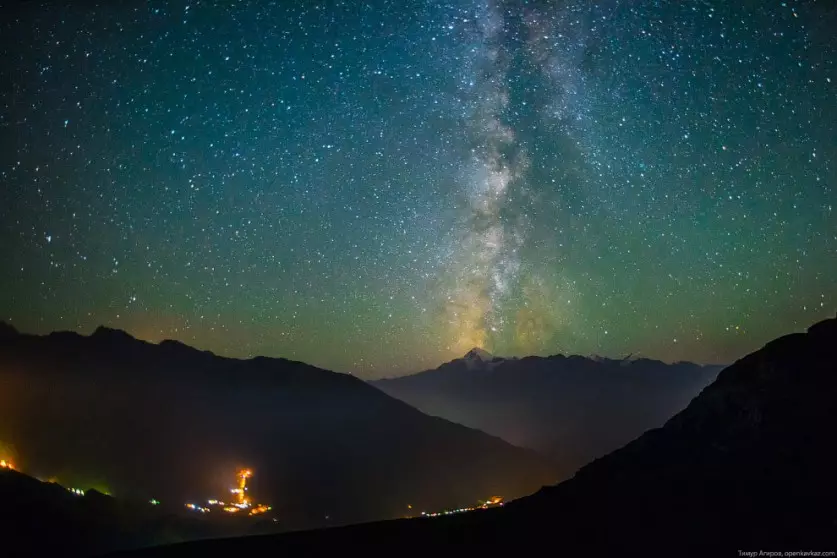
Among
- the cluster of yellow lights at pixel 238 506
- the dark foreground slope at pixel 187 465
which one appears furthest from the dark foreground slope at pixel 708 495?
the cluster of yellow lights at pixel 238 506

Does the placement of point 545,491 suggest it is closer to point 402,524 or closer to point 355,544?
point 402,524

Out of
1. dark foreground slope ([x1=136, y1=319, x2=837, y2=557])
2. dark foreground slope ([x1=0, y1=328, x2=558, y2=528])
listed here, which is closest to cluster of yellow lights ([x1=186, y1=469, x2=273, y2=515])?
dark foreground slope ([x1=0, y1=328, x2=558, y2=528])

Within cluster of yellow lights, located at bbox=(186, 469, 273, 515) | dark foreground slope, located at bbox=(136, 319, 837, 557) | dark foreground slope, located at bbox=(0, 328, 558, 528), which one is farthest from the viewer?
dark foreground slope, located at bbox=(0, 328, 558, 528)

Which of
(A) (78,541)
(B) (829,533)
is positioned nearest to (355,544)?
(B) (829,533)

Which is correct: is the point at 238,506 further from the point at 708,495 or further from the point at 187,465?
the point at 708,495

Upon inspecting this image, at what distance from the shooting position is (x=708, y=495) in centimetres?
2889

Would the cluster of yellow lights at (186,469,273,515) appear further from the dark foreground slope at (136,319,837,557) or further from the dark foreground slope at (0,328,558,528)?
the dark foreground slope at (136,319,837,557)

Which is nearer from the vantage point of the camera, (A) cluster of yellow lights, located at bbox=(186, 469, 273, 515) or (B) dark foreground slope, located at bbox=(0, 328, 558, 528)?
(A) cluster of yellow lights, located at bbox=(186, 469, 273, 515)

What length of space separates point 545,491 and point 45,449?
151 meters

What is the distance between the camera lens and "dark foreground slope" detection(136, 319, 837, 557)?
24.7 metres

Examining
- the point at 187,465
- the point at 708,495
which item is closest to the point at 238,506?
Result: the point at 187,465

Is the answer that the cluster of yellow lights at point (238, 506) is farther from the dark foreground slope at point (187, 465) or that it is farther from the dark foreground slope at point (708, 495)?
the dark foreground slope at point (708, 495)

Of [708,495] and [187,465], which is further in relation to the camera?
[187,465]

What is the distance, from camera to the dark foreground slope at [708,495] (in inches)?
973
